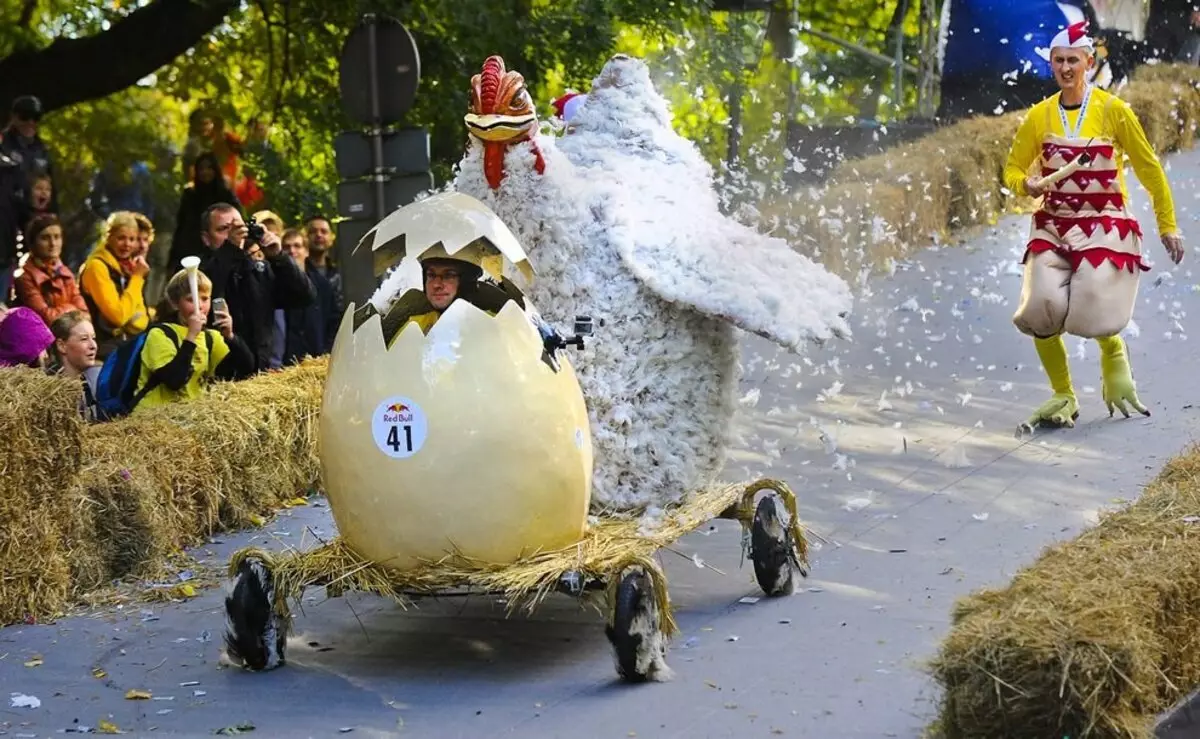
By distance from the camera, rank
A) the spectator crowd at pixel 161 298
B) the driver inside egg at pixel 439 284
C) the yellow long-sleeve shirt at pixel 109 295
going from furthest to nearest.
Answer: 1. the yellow long-sleeve shirt at pixel 109 295
2. the spectator crowd at pixel 161 298
3. the driver inside egg at pixel 439 284

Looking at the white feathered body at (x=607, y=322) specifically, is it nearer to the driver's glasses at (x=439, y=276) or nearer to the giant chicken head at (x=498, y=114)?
the giant chicken head at (x=498, y=114)

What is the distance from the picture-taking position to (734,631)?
6.83 m

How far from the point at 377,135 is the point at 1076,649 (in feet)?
25.3

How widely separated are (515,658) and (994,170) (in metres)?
11.8

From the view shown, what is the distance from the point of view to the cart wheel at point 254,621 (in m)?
6.32

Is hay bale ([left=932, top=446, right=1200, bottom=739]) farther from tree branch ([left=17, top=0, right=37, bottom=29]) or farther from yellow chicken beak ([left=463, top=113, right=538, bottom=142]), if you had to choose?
tree branch ([left=17, top=0, right=37, bottom=29])

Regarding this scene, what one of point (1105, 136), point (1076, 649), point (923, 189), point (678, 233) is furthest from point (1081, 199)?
point (923, 189)

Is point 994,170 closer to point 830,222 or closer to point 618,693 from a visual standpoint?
point 830,222

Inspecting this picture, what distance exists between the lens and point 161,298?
1050 centimetres

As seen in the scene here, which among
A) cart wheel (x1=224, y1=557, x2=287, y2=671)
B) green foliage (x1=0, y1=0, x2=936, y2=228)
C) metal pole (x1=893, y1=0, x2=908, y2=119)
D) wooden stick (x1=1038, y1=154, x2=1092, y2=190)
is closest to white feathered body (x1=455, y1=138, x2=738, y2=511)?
cart wheel (x1=224, y1=557, x2=287, y2=671)

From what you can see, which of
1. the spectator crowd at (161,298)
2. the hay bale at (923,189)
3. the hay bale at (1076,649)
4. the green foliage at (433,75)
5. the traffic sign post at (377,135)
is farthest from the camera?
the hay bale at (923,189)

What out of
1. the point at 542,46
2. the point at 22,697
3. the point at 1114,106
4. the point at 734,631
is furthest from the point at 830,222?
the point at 22,697

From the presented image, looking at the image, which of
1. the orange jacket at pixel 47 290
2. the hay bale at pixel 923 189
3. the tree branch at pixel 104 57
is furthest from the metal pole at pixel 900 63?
the orange jacket at pixel 47 290

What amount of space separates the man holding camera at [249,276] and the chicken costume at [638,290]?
3528 millimetres
